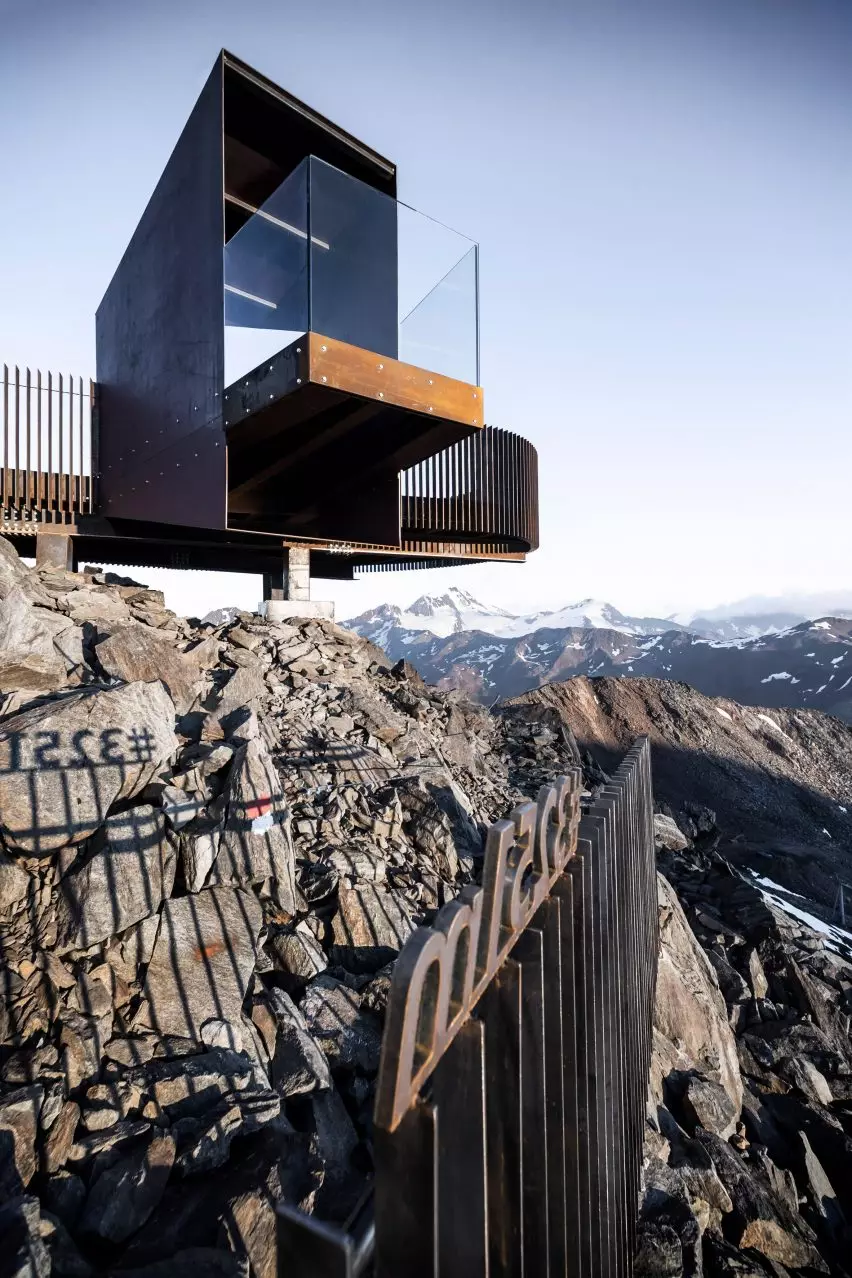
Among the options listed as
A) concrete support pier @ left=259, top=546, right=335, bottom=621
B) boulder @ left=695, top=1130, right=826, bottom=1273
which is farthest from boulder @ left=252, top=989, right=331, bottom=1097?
concrete support pier @ left=259, top=546, right=335, bottom=621

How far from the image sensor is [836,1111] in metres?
5.73

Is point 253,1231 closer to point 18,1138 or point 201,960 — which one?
point 18,1138

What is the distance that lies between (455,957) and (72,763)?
312 cm

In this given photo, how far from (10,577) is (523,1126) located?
19.4 feet

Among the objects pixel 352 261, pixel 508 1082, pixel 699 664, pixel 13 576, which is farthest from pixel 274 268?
pixel 699 664

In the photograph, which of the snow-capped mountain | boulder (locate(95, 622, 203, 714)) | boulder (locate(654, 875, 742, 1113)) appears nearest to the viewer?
boulder (locate(654, 875, 742, 1113))

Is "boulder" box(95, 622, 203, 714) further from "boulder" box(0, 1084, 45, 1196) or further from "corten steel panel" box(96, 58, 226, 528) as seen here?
"boulder" box(0, 1084, 45, 1196)

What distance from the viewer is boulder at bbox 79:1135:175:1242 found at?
2.02m

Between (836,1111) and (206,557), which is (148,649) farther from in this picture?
(836,1111)

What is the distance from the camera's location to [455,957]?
0.96 metres

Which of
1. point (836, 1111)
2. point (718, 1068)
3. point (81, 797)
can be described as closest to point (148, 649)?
point (81, 797)

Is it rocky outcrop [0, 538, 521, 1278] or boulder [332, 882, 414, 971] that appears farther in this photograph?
boulder [332, 882, 414, 971]

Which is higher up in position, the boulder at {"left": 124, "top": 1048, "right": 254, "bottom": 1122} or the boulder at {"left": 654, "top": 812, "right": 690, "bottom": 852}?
the boulder at {"left": 124, "top": 1048, "right": 254, "bottom": 1122}

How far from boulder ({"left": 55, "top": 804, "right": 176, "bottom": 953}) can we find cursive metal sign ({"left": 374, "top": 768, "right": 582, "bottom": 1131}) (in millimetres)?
2537
